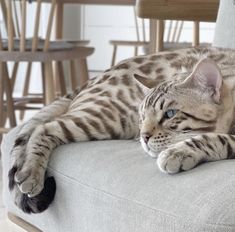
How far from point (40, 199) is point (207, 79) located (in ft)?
1.61

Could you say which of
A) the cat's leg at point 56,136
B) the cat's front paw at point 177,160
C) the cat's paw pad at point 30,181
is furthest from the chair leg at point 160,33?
the cat's front paw at point 177,160

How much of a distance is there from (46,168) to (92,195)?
211 millimetres

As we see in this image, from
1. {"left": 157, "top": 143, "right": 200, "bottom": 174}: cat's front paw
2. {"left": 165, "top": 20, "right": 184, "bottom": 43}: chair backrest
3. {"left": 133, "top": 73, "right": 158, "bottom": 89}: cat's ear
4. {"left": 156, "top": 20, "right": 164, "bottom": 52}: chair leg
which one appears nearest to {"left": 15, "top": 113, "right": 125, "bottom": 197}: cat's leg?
{"left": 133, "top": 73, "right": 158, "bottom": 89}: cat's ear

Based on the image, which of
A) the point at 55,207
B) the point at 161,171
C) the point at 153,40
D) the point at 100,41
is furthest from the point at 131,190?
the point at 100,41

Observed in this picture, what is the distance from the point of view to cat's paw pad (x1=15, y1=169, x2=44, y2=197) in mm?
1438

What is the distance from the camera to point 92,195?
1.36 metres

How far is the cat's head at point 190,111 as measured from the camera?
1400 mm

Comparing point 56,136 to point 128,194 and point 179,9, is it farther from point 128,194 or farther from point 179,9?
point 179,9

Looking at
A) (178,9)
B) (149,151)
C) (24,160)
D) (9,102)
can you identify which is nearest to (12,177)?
(24,160)

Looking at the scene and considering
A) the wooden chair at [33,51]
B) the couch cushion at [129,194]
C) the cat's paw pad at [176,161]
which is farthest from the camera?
the wooden chair at [33,51]

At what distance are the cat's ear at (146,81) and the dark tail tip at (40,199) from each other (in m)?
0.36

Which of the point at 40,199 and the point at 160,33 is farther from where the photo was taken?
the point at 160,33

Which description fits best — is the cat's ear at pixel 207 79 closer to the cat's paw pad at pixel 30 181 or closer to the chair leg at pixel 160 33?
the cat's paw pad at pixel 30 181

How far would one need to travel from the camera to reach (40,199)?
1.47 m
